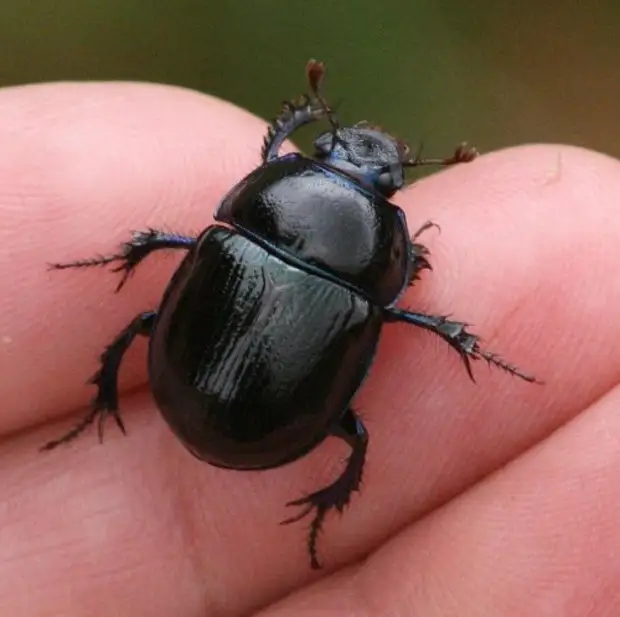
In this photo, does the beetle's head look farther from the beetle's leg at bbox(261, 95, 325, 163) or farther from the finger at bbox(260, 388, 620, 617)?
the finger at bbox(260, 388, 620, 617)

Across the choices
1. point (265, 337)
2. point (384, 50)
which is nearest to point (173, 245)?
point (265, 337)

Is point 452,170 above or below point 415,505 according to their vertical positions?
above

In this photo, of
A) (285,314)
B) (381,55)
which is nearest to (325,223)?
(285,314)

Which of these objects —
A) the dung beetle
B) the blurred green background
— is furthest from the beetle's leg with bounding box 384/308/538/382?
the blurred green background

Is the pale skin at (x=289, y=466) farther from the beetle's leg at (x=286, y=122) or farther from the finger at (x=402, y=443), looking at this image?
the beetle's leg at (x=286, y=122)

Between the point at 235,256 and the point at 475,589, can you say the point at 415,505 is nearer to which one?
the point at 475,589

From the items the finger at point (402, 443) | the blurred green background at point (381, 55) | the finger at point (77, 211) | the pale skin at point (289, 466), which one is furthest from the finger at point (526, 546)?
the blurred green background at point (381, 55)
